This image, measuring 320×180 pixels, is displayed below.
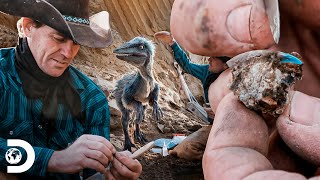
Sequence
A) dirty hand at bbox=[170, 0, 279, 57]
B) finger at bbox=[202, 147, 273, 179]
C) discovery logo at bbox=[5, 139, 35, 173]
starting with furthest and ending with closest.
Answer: discovery logo at bbox=[5, 139, 35, 173]
dirty hand at bbox=[170, 0, 279, 57]
finger at bbox=[202, 147, 273, 179]

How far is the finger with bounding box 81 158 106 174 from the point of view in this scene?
1270 mm

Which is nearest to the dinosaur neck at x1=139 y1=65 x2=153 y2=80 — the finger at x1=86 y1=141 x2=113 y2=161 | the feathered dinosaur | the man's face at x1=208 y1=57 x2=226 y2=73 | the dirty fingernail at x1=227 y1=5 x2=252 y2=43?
the feathered dinosaur

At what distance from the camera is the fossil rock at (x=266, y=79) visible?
0.61 m

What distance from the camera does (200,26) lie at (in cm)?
71

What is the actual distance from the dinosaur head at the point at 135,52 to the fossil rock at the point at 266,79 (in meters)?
0.92

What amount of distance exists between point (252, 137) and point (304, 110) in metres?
0.07

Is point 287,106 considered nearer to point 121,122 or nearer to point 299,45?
point 299,45

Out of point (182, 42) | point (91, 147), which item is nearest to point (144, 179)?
point (91, 147)

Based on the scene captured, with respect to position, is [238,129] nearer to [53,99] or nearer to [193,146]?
[53,99]

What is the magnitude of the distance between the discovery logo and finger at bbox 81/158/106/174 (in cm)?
12

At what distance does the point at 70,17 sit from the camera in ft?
4.47

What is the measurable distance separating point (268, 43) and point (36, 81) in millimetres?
753

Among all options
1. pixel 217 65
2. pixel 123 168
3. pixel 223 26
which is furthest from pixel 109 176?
pixel 223 26

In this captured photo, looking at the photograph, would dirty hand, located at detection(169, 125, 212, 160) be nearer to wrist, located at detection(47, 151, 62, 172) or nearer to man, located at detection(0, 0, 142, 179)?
man, located at detection(0, 0, 142, 179)
